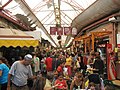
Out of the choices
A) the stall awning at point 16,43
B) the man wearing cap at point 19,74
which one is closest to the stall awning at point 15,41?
the stall awning at point 16,43

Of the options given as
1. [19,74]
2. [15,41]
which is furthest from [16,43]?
[19,74]

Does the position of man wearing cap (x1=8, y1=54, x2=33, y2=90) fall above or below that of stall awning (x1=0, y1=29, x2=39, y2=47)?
below

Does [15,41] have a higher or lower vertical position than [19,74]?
higher

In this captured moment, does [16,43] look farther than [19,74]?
Yes

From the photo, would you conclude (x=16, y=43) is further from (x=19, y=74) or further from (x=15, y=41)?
(x=19, y=74)

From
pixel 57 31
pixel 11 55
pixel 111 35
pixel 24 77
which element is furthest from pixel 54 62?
pixel 57 31

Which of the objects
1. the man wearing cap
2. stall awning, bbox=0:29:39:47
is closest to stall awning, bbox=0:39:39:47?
stall awning, bbox=0:29:39:47

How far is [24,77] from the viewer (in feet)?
26.7

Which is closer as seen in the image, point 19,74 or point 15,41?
point 19,74

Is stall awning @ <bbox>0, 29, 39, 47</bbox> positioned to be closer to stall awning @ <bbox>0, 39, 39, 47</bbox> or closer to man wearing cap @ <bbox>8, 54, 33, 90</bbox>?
stall awning @ <bbox>0, 39, 39, 47</bbox>

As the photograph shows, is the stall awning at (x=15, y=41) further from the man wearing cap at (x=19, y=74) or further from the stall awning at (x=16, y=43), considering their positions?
the man wearing cap at (x=19, y=74)

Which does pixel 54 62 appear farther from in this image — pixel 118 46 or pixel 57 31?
pixel 57 31

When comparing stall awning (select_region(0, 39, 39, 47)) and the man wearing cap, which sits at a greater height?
stall awning (select_region(0, 39, 39, 47))

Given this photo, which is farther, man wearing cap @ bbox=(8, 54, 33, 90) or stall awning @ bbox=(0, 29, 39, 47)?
stall awning @ bbox=(0, 29, 39, 47)
